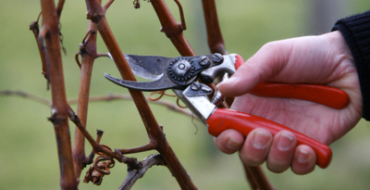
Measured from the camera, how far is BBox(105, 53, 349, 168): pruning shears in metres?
0.74

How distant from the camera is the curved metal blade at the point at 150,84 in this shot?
2.20 feet

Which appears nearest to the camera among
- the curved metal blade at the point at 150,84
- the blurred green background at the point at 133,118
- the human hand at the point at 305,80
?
the curved metal blade at the point at 150,84

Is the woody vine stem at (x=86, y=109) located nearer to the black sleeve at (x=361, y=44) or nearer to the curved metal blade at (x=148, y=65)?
the curved metal blade at (x=148, y=65)

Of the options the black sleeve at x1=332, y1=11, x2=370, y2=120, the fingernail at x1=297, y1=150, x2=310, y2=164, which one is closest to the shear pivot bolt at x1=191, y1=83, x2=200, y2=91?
the fingernail at x1=297, y1=150, x2=310, y2=164

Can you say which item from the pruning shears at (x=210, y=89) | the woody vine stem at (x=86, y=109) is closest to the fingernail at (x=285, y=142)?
the pruning shears at (x=210, y=89)

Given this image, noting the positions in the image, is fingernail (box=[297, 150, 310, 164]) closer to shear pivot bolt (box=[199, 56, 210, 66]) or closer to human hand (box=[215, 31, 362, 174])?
human hand (box=[215, 31, 362, 174])

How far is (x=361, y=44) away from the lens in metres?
0.84

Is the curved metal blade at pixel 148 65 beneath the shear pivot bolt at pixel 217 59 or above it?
above

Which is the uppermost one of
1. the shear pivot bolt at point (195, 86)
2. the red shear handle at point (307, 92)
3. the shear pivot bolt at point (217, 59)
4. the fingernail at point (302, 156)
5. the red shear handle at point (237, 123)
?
the shear pivot bolt at point (217, 59)

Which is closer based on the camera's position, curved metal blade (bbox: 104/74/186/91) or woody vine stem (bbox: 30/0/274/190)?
woody vine stem (bbox: 30/0/274/190)

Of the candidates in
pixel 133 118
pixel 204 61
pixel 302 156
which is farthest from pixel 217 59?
pixel 133 118

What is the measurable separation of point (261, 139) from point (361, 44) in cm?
33

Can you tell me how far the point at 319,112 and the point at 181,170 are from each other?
1.25 ft

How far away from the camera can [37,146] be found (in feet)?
8.25
